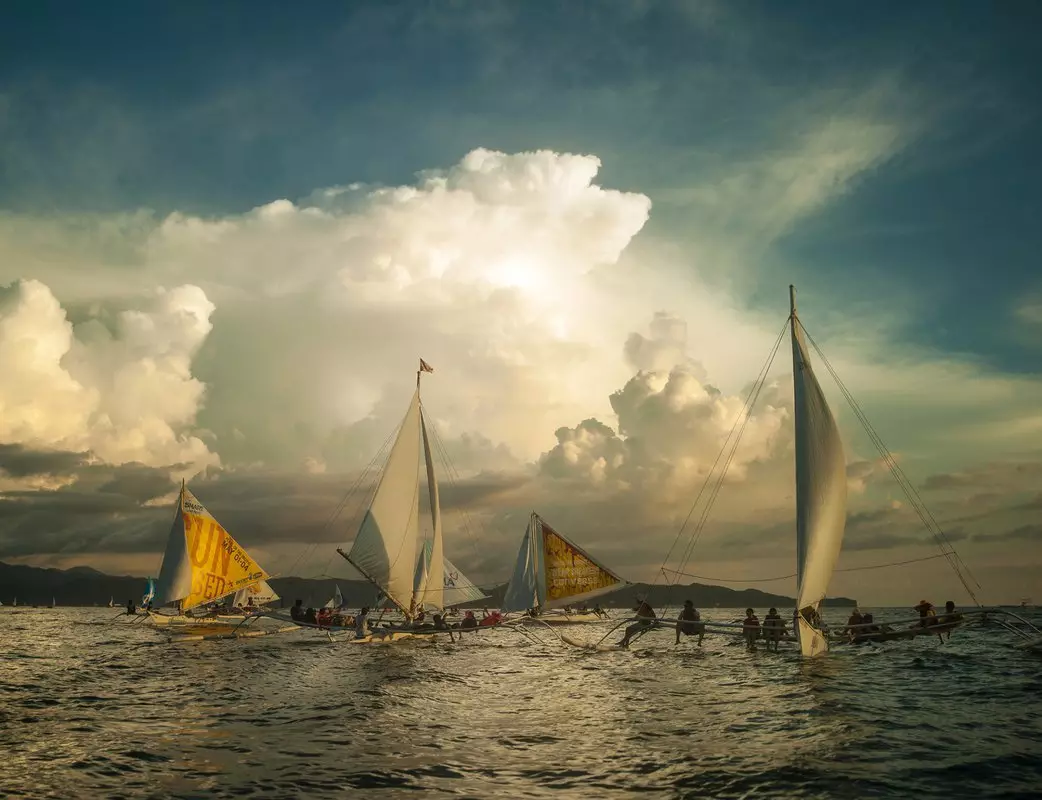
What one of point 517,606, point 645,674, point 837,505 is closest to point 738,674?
point 645,674

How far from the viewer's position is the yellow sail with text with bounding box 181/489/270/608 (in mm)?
64625

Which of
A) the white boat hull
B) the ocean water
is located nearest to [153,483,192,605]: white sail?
the ocean water

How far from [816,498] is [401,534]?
2866 cm

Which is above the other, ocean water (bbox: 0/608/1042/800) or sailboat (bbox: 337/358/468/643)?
sailboat (bbox: 337/358/468/643)

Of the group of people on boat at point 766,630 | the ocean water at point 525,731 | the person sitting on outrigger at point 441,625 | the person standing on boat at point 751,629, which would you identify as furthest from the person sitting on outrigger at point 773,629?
the person sitting on outrigger at point 441,625

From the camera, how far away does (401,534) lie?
167 feet

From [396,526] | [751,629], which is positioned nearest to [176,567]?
[396,526]

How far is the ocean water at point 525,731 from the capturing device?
13.5 metres

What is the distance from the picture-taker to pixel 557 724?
1947 cm

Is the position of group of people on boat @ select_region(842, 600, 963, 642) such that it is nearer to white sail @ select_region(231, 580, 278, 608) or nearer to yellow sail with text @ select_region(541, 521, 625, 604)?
yellow sail with text @ select_region(541, 521, 625, 604)

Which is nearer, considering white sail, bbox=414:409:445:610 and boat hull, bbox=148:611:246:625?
white sail, bbox=414:409:445:610

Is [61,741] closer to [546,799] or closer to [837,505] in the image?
[546,799]

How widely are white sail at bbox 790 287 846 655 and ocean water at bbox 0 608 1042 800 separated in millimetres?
3687

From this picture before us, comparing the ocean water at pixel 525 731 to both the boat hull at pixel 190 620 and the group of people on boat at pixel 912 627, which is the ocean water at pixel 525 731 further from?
the boat hull at pixel 190 620
